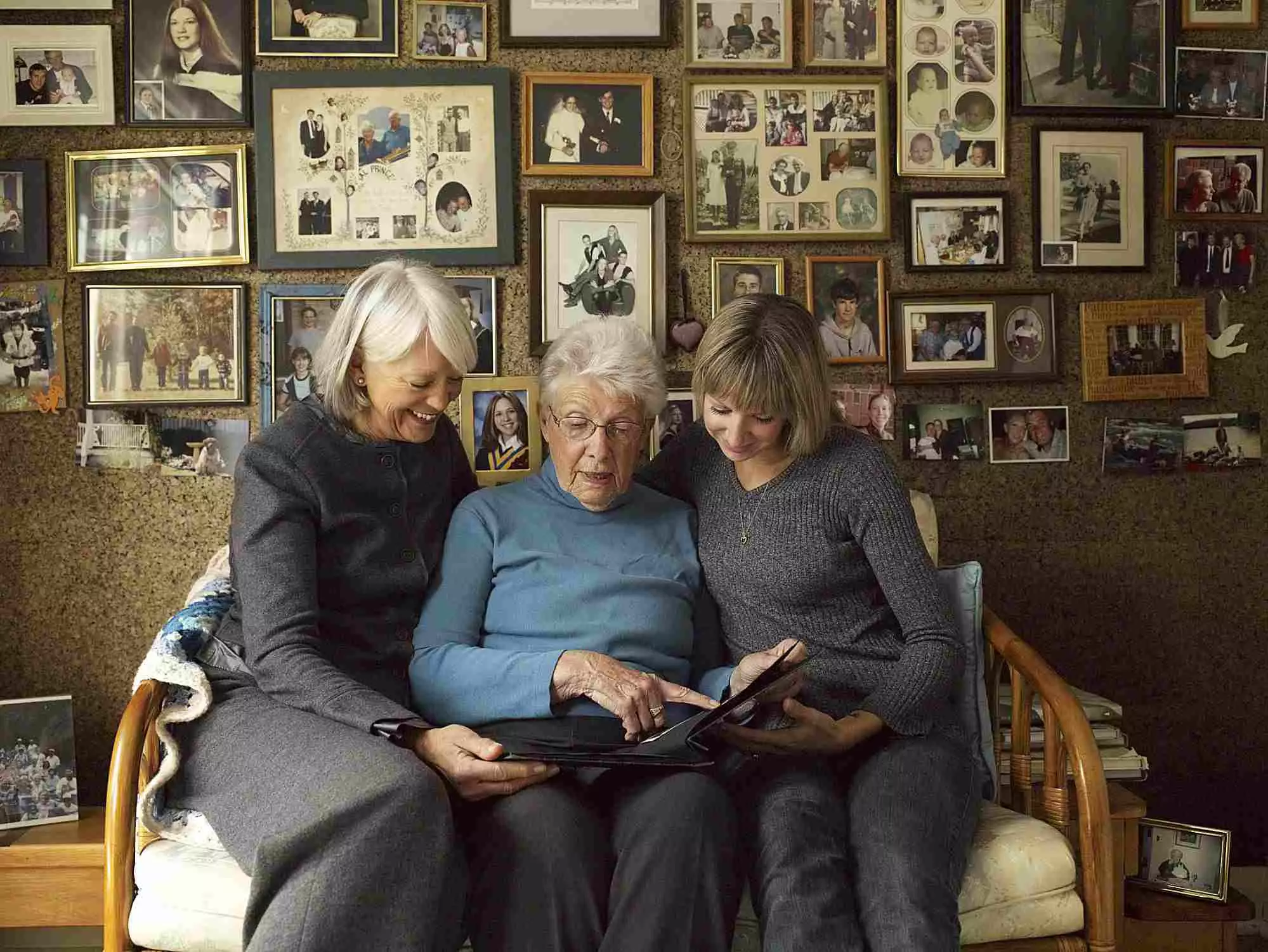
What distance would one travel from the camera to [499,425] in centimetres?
255

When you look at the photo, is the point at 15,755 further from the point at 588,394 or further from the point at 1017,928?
the point at 1017,928

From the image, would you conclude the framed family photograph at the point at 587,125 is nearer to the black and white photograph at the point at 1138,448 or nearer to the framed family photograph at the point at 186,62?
the framed family photograph at the point at 186,62

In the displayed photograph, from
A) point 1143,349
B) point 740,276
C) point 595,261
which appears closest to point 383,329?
point 595,261

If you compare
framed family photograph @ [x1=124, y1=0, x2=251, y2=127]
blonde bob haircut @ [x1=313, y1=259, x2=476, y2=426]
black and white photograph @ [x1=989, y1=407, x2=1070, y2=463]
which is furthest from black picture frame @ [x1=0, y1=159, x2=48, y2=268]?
black and white photograph @ [x1=989, y1=407, x2=1070, y2=463]

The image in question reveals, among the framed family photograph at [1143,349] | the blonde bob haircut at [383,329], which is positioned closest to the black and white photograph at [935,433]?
the framed family photograph at [1143,349]

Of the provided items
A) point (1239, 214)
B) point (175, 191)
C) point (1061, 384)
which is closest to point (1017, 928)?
point (1061, 384)

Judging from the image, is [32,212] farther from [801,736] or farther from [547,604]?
[801,736]

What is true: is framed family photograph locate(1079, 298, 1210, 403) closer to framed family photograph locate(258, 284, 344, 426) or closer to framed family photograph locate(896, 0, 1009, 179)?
framed family photograph locate(896, 0, 1009, 179)

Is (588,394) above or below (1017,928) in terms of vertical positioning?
above

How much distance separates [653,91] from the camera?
2.54 m

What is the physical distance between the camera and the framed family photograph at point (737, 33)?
2.53 m

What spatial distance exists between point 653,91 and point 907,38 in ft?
1.97

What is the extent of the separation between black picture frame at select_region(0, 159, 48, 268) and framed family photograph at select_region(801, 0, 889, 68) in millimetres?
1748

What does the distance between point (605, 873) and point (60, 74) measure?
210 cm
